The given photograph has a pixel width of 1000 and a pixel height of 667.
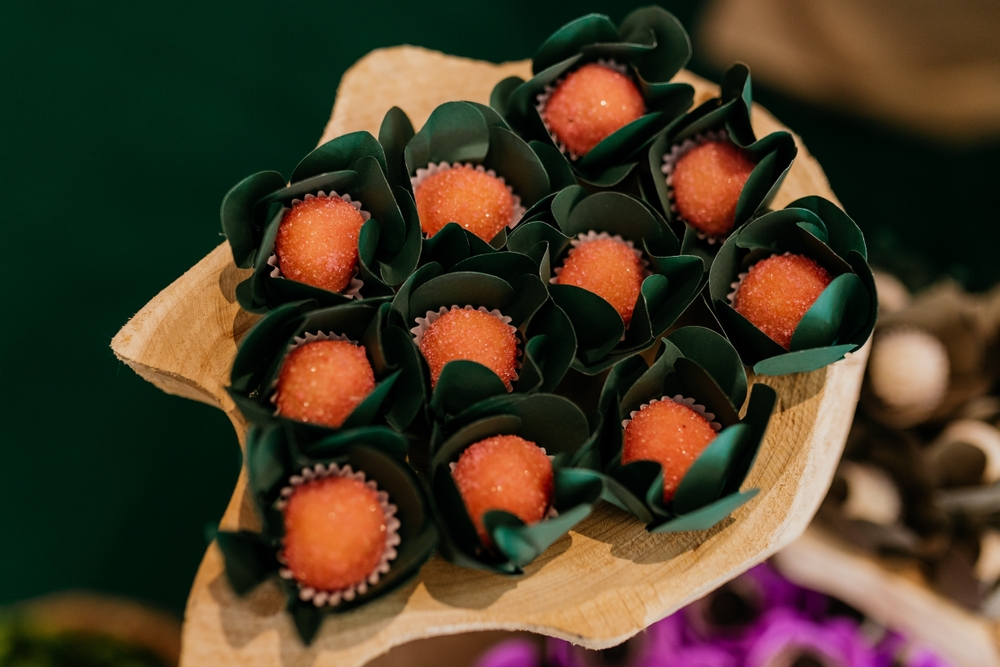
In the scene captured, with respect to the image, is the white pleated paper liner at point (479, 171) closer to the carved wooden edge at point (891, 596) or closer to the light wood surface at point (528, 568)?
the light wood surface at point (528, 568)

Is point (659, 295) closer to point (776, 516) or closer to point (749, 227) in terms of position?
point (749, 227)

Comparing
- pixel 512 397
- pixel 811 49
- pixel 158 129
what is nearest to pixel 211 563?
pixel 512 397

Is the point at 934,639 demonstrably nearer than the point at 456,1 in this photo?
Yes

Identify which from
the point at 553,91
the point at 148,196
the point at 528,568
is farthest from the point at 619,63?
the point at 148,196

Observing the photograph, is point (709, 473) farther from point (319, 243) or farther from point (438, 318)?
point (319, 243)

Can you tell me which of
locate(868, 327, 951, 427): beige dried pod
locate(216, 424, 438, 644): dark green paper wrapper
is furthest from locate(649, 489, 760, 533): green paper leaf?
locate(868, 327, 951, 427): beige dried pod

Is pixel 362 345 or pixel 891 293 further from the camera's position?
pixel 891 293
